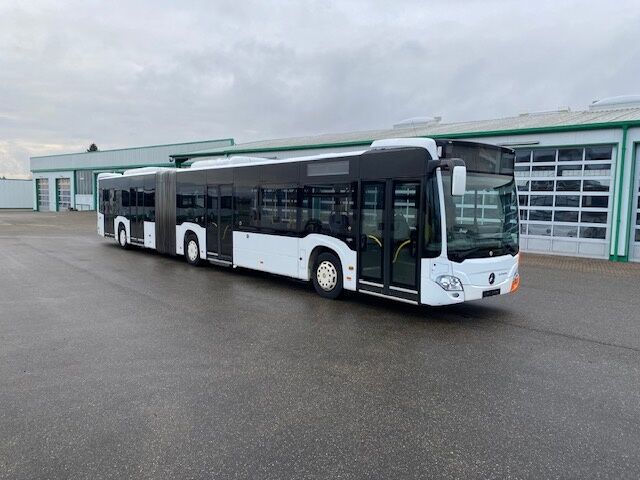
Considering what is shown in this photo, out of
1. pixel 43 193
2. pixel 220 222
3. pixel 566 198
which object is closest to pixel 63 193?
pixel 43 193

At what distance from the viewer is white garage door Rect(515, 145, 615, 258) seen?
15.8 m

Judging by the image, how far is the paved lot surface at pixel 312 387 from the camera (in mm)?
3459

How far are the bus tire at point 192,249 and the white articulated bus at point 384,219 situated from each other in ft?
4.52

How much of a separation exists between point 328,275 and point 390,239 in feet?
5.71

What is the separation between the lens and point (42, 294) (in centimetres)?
915

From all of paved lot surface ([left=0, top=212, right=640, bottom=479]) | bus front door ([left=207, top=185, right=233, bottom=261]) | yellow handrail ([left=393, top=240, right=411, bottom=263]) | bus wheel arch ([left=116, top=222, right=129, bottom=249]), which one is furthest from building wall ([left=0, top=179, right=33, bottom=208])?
yellow handrail ([left=393, top=240, right=411, bottom=263])

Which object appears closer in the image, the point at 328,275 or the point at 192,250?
the point at 328,275

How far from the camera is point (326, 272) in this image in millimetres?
9172

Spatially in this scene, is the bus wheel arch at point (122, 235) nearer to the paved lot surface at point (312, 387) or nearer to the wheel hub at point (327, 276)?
the paved lot surface at point (312, 387)

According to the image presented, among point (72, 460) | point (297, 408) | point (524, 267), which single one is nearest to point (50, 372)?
point (72, 460)

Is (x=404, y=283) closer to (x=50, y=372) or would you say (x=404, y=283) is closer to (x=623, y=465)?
(x=623, y=465)

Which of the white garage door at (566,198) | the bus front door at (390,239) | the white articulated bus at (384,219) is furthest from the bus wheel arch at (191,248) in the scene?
the white garage door at (566,198)

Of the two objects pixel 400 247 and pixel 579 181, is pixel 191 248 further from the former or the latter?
pixel 579 181

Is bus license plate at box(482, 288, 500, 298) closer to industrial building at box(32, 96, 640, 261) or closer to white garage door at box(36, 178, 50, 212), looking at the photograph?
industrial building at box(32, 96, 640, 261)
